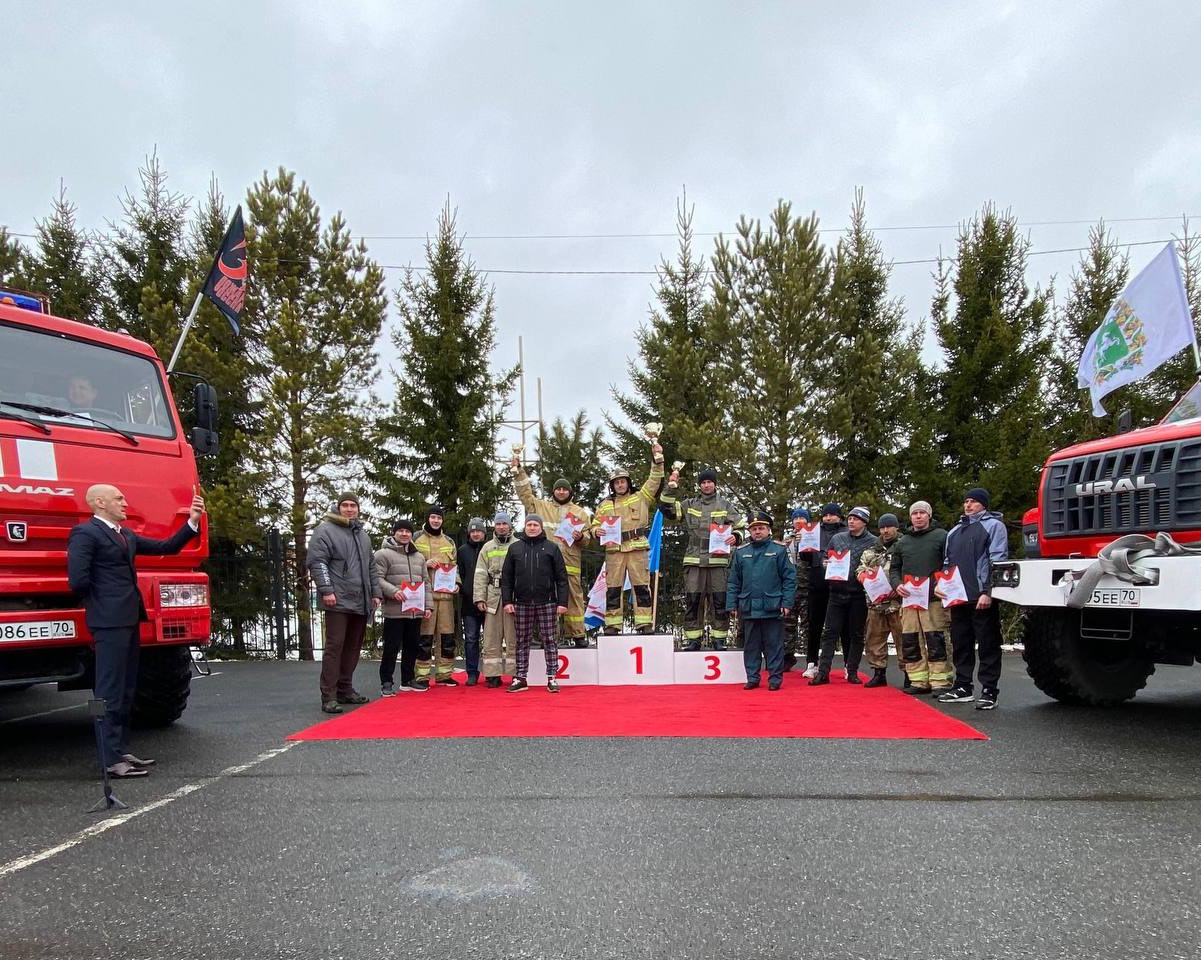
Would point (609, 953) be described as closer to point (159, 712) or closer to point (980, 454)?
point (159, 712)

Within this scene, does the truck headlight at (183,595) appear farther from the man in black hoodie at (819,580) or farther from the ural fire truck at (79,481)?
the man in black hoodie at (819,580)

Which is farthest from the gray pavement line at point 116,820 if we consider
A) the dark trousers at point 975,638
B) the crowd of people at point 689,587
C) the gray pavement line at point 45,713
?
the dark trousers at point 975,638

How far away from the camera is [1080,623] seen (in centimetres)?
678

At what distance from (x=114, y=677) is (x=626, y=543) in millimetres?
5518

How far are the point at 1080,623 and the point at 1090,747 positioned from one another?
1.23 meters

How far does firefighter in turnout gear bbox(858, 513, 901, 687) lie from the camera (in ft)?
28.8

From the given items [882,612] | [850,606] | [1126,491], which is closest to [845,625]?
[850,606]

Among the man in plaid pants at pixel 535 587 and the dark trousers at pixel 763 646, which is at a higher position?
the man in plaid pants at pixel 535 587

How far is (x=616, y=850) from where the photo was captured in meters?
3.84

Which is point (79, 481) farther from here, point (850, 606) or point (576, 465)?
point (576, 465)

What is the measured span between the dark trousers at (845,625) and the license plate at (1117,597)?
3.31 m

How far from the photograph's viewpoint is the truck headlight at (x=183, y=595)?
19.8 ft

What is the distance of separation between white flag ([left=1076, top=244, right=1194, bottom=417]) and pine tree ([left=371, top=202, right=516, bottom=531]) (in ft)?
28.7

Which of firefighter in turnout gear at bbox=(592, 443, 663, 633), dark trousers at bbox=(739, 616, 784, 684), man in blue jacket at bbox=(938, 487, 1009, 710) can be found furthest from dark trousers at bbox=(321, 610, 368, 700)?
man in blue jacket at bbox=(938, 487, 1009, 710)
